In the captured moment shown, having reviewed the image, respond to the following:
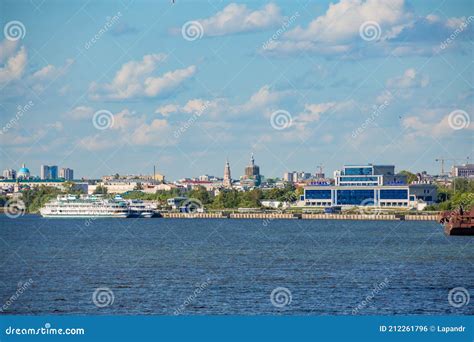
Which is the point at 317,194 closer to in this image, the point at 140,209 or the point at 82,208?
the point at 140,209

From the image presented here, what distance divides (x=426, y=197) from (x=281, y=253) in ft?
216

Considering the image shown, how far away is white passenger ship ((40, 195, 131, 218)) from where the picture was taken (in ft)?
305

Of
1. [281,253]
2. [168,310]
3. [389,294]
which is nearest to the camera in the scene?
[168,310]

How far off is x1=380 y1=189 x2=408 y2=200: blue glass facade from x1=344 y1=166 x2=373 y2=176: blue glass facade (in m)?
4.69

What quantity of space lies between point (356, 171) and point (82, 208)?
103 feet

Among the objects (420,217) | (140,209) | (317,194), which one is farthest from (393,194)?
(140,209)

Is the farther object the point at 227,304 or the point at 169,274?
the point at 169,274

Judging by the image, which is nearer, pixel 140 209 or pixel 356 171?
pixel 140 209

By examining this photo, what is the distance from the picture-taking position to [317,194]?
112 metres

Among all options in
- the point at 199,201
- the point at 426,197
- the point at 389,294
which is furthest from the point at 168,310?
the point at 199,201

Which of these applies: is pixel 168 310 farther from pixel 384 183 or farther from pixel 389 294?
pixel 384 183

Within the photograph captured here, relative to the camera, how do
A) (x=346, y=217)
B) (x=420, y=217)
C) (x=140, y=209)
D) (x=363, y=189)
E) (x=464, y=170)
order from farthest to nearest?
1. (x=464, y=170)
2. (x=363, y=189)
3. (x=140, y=209)
4. (x=346, y=217)
5. (x=420, y=217)

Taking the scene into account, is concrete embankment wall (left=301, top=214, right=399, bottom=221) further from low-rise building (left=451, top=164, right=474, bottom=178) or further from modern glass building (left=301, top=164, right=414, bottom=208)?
low-rise building (left=451, top=164, right=474, bottom=178)

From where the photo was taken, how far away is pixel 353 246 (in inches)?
1912
